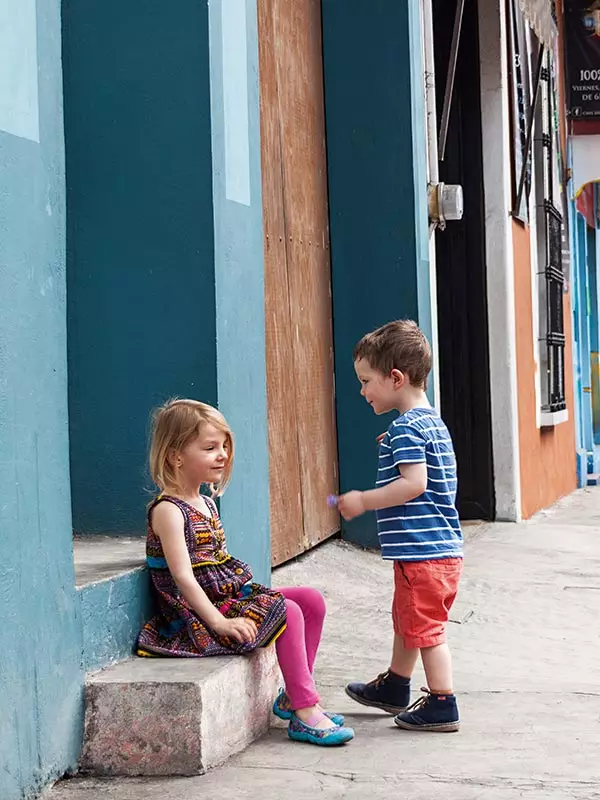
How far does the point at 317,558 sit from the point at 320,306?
4.00ft

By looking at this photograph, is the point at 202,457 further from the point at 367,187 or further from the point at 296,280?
the point at 367,187

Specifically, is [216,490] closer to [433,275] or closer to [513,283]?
[433,275]

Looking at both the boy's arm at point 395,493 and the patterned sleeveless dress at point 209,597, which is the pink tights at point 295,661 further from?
the boy's arm at point 395,493

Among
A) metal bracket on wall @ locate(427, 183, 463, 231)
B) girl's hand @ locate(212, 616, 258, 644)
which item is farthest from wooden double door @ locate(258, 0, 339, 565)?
girl's hand @ locate(212, 616, 258, 644)

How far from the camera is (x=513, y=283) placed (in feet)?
27.7

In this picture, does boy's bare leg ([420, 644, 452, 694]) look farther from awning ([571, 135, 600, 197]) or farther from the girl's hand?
awning ([571, 135, 600, 197])

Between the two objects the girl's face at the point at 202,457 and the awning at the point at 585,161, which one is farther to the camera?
the awning at the point at 585,161

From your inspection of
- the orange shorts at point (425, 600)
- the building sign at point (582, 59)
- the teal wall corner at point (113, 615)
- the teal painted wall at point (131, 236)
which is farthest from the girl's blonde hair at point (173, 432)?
the building sign at point (582, 59)

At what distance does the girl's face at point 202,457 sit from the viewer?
11.1ft

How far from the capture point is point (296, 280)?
5.92 meters

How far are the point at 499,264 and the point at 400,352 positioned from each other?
15.7 ft

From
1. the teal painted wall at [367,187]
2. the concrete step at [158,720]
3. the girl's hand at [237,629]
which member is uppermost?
the teal painted wall at [367,187]

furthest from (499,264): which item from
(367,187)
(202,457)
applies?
(202,457)

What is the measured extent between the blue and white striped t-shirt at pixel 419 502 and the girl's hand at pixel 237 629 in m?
0.44
